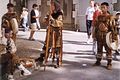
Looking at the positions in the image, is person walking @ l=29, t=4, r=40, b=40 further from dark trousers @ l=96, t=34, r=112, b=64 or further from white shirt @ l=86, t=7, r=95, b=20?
dark trousers @ l=96, t=34, r=112, b=64

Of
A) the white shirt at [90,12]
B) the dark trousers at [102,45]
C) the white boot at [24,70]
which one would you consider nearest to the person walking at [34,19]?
the white shirt at [90,12]

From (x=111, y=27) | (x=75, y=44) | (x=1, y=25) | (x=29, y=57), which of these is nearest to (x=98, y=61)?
(x=111, y=27)

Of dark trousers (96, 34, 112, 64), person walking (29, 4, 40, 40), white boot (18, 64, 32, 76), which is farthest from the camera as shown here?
person walking (29, 4, 40, 40)

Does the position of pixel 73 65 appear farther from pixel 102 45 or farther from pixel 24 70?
pixel 24 70

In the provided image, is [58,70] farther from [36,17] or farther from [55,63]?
[36,17]

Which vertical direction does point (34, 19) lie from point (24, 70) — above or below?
above

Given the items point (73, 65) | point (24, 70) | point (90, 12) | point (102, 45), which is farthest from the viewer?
point (90, 12)

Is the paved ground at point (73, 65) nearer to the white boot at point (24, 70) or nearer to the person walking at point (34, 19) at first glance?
the white boot at point (24, 70)

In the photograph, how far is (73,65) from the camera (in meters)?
9.76

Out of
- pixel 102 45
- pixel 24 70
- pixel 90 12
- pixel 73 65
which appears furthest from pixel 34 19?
pixel 24 70

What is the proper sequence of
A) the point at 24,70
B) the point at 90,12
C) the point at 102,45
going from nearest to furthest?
the point at 24,70
the point at 102,45
the point at 90,12

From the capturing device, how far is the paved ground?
8430 millimetres

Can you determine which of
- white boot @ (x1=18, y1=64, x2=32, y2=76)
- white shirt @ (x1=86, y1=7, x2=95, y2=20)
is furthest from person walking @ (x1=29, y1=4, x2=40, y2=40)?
white boot @ (x1=18, y1=64, x2=32, y2=76)

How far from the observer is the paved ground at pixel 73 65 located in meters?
8.43
